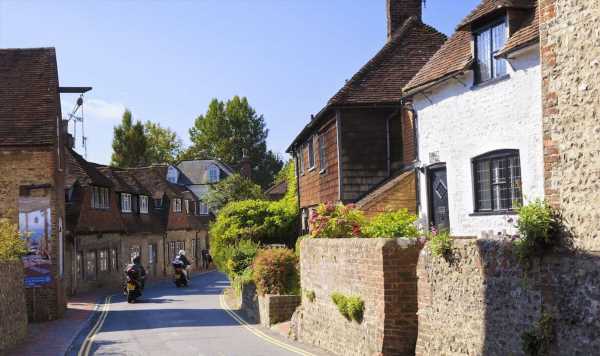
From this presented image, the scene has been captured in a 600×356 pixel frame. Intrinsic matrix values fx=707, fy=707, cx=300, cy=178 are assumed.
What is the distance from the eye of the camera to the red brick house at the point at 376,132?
21647 mm

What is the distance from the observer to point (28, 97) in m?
25.9

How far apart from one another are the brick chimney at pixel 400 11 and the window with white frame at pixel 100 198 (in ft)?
61.4

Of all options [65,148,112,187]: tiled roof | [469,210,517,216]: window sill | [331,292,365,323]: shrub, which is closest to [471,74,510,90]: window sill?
[469,210,517,216]: window sill

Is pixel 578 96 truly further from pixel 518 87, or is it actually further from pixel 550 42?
pixel 518 87

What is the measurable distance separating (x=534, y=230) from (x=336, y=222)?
300 inches

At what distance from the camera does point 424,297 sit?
35.8 ft

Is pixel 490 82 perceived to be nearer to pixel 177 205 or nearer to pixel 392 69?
pixel 392 69

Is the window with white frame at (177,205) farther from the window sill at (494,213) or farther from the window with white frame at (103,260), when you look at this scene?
the window sill at (494,213)

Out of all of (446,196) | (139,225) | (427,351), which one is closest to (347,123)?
(446,196)

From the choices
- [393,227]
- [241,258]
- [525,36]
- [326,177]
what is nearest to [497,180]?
[525,36]

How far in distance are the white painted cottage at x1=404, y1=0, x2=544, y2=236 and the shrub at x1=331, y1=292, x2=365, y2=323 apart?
11.9 feet

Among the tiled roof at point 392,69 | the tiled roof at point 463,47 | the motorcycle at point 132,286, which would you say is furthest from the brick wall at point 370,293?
the motorcycle at point 132,286

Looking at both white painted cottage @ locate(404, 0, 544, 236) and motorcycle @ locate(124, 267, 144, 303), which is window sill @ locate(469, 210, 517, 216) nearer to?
white painted cottage @ locate(404, 0, 544, 236)

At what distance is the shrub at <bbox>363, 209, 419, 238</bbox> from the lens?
40.8ft
